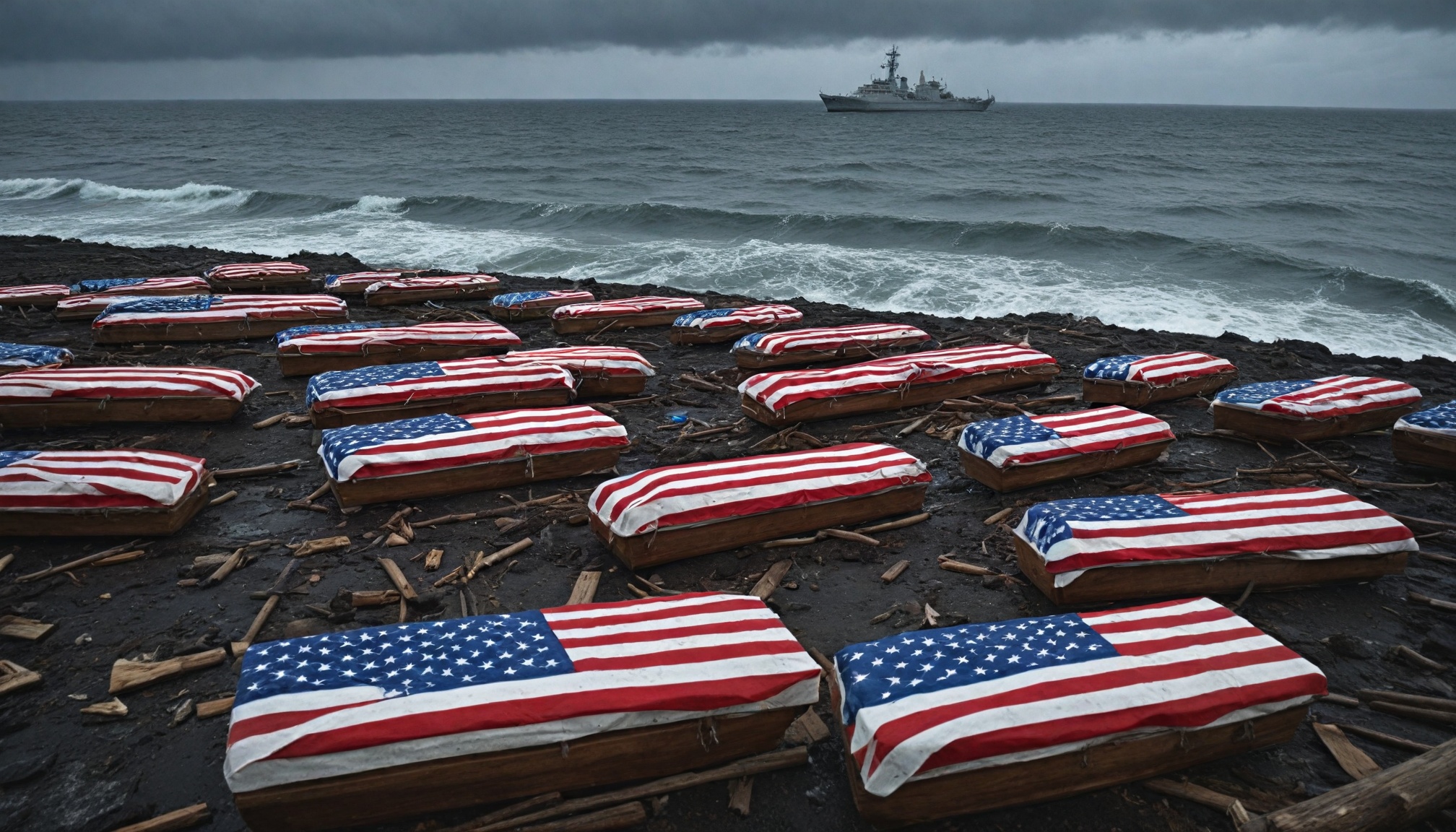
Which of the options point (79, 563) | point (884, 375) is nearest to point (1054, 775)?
point (884, 375)

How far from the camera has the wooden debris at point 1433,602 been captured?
7.65 meters

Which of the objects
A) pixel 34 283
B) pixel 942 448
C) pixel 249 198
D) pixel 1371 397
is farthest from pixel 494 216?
pixel 1371 397

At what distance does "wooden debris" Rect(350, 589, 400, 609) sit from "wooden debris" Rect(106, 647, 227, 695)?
3.59 ft

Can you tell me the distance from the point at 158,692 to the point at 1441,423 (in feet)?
47.3

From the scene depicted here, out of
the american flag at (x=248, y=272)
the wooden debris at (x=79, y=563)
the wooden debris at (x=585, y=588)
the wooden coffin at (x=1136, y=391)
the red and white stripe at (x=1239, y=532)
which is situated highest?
the american flag at (x=248, y=272)

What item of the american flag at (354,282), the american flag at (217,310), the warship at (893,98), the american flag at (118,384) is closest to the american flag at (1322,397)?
A: the american flag at (118,384)

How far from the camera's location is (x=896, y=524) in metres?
9.25

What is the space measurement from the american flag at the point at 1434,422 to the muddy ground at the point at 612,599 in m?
0.66

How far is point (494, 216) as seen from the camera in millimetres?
43812

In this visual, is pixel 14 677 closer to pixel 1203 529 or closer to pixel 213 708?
pixel 213 708

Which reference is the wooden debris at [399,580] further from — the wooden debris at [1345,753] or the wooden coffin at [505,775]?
the wooden debris at [1345,753]

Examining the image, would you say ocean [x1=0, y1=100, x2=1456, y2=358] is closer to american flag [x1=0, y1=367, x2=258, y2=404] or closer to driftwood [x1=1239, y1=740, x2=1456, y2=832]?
american flag [x1=0, y1=367, x2=258, y2=404]

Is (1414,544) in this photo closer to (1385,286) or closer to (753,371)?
(753,371)

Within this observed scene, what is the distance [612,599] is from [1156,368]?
33.3 ft
